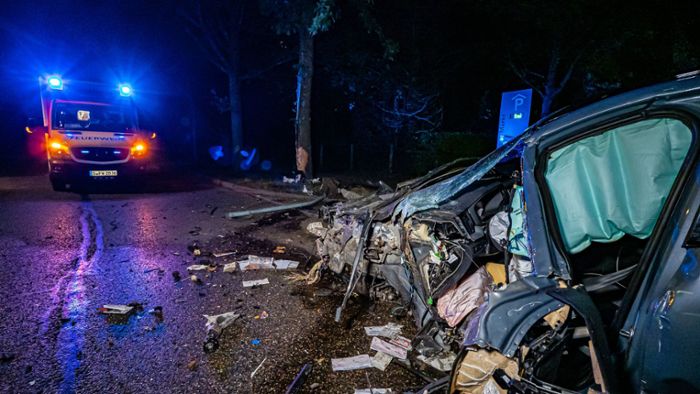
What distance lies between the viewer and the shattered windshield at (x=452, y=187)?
2.48 m

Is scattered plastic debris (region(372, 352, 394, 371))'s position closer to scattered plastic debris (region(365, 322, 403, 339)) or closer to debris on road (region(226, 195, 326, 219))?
scattered plastic debris (region(365, 322, 403, 339))

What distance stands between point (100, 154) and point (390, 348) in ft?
28.3

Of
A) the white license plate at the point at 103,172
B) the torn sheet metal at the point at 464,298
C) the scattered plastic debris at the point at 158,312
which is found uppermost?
the white license plate at the point at 103,172

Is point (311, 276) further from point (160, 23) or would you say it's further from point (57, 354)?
point (160, 23)

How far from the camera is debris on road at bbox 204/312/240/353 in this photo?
2866 millimetres

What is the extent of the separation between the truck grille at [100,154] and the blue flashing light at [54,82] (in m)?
1.61

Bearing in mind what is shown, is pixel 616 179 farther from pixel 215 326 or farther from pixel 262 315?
pixel 215 326

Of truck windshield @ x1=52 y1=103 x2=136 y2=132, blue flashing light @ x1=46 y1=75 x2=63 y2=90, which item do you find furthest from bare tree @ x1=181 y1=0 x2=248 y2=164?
blue flashing light @ x1=46 y1=75 x2=63 y2=90

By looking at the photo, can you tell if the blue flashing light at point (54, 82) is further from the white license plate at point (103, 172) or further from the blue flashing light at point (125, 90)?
the white license plate at point (103, 172)

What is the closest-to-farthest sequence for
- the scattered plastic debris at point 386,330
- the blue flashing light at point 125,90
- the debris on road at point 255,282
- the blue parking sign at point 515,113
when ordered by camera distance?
the scattered plastic debris at point 386,330
the debris on road at point 255,282
the blue parking sign at point 515,113
the blue flashing light at point 125,90

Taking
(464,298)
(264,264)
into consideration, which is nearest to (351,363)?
(464,298)

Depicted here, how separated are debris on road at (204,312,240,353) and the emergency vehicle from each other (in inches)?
279

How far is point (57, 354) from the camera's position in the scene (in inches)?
107

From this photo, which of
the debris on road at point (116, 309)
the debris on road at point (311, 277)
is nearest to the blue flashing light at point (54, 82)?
the debris on road at point (116, 309)
